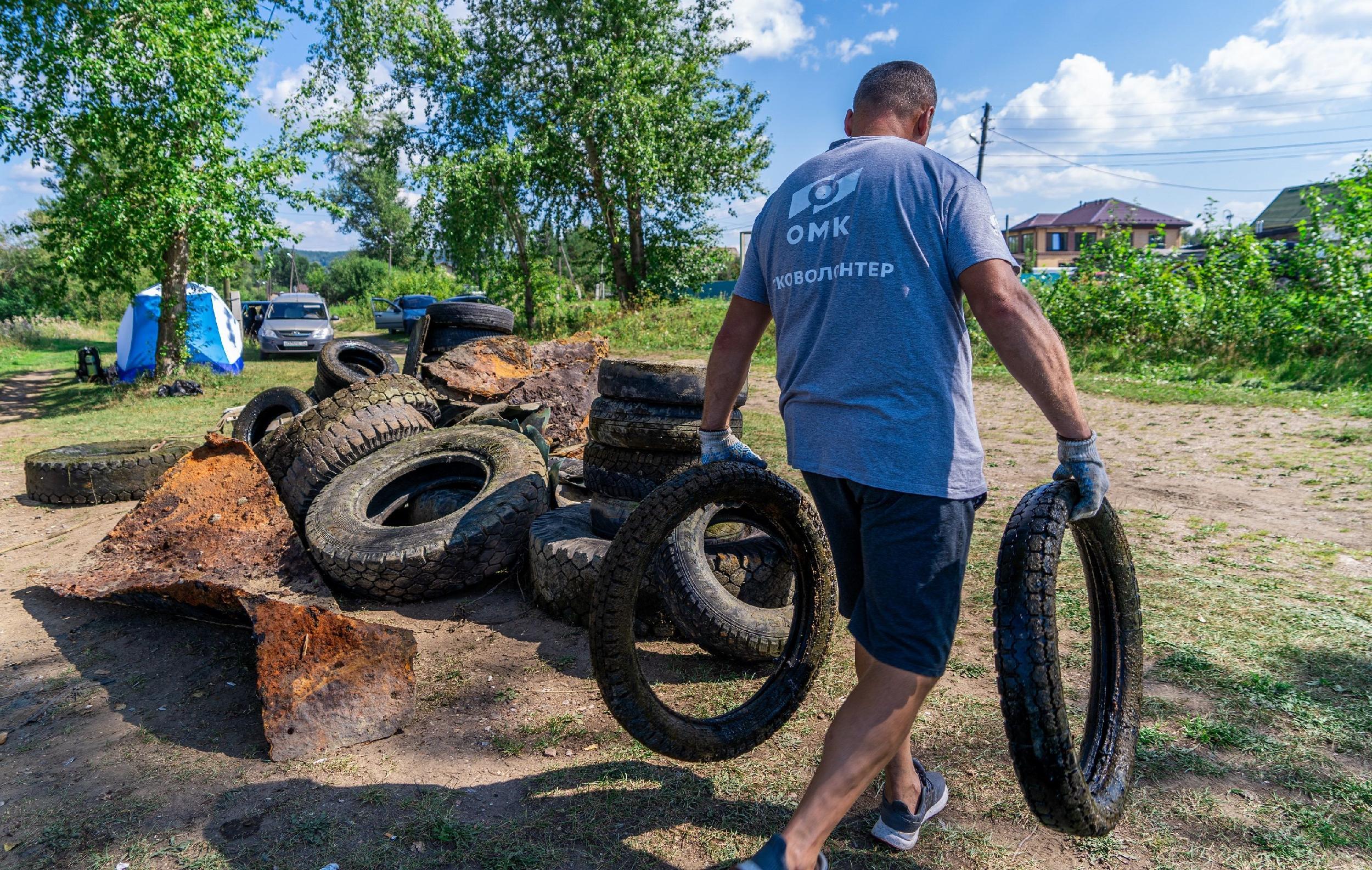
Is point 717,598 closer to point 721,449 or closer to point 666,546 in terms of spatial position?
point 666,546

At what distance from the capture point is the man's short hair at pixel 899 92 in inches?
87.5

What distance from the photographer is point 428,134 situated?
22.2 metres

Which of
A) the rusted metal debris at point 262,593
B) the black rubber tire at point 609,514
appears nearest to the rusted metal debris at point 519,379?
the black rubber tire at point 609,514

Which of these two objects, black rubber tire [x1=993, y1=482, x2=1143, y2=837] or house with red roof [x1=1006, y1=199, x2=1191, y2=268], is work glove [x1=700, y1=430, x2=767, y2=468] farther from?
house with red roof [x1=1006, y1=199, x2=1191, y2=268]

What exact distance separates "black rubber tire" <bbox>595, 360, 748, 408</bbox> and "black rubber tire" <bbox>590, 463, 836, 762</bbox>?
1305 mm

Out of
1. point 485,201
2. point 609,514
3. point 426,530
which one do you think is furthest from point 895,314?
point 485,201

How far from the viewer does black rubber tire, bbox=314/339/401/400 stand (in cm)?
790

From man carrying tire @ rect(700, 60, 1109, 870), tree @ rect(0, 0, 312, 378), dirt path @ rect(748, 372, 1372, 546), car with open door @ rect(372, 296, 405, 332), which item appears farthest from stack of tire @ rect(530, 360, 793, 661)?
car with open door @ rect(372, 296, 405, 332)

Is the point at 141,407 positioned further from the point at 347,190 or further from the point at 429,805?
the point at 347,190

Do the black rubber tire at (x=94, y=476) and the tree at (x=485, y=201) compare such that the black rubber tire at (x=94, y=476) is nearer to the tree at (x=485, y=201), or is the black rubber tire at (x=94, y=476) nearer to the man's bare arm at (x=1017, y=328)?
the man's bare arm at (x=1017, y=328)

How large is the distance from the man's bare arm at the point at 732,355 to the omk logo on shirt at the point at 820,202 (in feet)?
1.03

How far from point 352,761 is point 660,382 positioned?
7.39 ft

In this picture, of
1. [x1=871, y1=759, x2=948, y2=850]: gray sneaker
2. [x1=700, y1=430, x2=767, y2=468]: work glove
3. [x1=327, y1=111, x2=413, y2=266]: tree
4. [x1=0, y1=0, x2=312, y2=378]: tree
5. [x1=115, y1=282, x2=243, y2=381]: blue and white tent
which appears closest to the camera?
[x1=871, y1=759, x2=948, y2=850]: gray sneaker

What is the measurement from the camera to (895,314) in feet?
6.52
